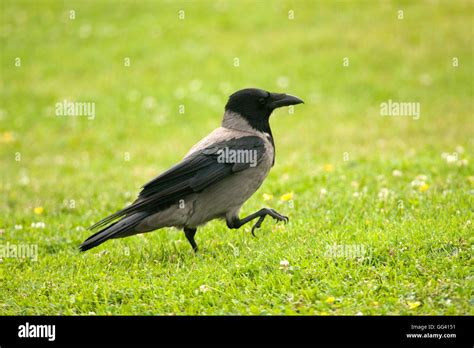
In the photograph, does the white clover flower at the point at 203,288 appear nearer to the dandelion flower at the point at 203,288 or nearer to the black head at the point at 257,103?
the dandelion flower at the point at 203,288

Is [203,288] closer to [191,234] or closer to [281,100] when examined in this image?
[191,234]

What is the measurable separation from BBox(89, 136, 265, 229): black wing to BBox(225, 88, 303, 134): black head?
472 millimetres

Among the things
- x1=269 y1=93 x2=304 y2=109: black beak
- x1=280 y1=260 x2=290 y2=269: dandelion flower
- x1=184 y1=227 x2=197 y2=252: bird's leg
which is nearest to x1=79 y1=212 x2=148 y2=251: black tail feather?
x1=184 y1=227 x2=197 y2=252: bird's leg

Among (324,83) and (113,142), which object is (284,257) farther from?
(324,83)

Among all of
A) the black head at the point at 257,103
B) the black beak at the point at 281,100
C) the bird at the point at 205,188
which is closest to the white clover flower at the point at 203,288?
the bird at the point at 205,188

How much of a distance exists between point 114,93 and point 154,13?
625 centimetres

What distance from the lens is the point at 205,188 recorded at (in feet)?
21.3

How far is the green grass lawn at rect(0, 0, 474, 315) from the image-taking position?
551 cm

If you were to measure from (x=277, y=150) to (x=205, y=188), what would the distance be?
20.2 ft

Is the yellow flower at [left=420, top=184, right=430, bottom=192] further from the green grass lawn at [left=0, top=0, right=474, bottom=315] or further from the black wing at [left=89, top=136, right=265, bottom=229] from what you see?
the black wing at [left=89, top=136, right=265, bottom=229]

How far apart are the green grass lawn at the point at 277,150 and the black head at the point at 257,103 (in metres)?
1.24

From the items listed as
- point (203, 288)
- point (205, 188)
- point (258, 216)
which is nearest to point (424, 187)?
point (258, 216)
